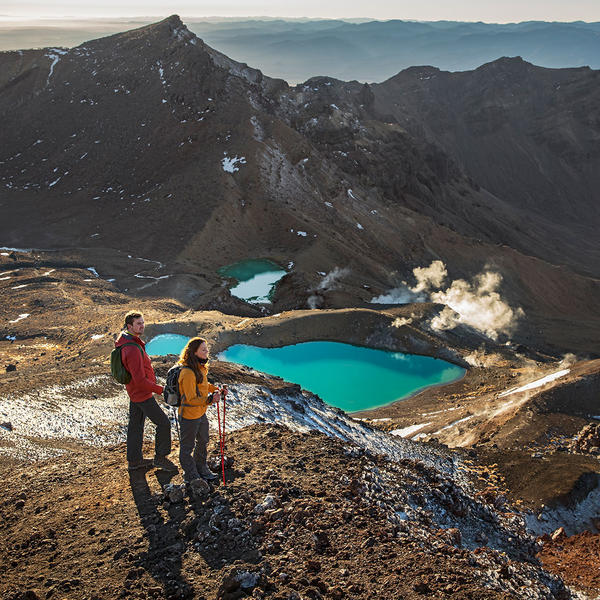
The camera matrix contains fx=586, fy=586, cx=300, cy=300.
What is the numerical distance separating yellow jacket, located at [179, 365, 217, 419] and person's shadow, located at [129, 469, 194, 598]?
1.36m

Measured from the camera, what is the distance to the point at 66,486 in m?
10.8

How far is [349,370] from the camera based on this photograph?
3538cm

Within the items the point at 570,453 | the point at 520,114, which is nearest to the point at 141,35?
the point at 570,453

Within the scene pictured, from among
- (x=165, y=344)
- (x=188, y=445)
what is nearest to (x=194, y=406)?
(x=188, y=445)

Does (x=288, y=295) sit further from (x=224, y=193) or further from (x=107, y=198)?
(x=107, y=198)

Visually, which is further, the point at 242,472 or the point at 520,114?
the point at 520,114

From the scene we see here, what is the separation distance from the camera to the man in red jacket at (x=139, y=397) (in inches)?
406

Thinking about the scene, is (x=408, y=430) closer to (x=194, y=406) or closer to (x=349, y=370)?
(x=349, y=370)

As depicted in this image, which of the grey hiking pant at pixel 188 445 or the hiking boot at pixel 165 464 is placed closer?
the grey hiking pant at pixel 188 445

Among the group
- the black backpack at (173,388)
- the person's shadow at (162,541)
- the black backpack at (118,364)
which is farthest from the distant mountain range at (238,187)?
the person's shadow at (162,541)

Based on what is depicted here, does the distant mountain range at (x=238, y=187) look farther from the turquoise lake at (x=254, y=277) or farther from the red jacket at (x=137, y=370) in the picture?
the red jacket at (x=137, y=370)

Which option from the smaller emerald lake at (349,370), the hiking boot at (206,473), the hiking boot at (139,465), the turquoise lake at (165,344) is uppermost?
the hiking boot at (206,473)

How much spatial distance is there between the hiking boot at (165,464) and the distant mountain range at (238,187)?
1474 inches

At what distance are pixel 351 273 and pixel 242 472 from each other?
49619mm
